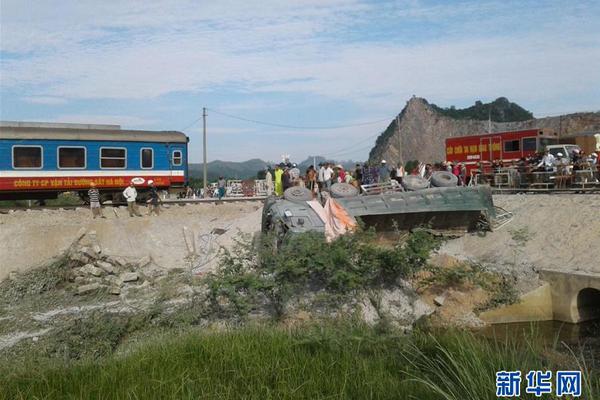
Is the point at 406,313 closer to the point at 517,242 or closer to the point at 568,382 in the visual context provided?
the point at 517,242

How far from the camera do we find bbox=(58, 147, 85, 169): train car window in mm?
23719

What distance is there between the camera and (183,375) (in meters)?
6.17

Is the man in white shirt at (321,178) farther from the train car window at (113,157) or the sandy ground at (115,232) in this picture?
the train car window at (113,157)

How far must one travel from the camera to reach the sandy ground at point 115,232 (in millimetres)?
20656

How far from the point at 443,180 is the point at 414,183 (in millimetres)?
1296

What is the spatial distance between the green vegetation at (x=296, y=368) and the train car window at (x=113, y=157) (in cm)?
1836

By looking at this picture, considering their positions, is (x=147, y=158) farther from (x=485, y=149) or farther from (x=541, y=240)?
(x=485, y=149)

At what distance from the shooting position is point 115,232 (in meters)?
21.6

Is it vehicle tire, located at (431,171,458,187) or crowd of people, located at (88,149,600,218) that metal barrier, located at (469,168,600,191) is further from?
vehicle tire, located at (431,171,458,187)

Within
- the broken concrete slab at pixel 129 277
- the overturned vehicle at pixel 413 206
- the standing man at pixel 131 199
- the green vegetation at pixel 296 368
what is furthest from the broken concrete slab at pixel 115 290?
the green vegetation at pixel 296 368

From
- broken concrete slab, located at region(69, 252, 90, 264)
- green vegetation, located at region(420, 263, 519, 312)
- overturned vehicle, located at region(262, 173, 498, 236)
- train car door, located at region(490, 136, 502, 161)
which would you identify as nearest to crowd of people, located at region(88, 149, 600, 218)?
overturned vehicle, located at region(262, 173, 498, 236)

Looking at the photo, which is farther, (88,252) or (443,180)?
(443,180)

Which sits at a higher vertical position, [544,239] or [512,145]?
[512,145]

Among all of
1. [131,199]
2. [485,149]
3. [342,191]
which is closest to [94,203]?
[131,199]
